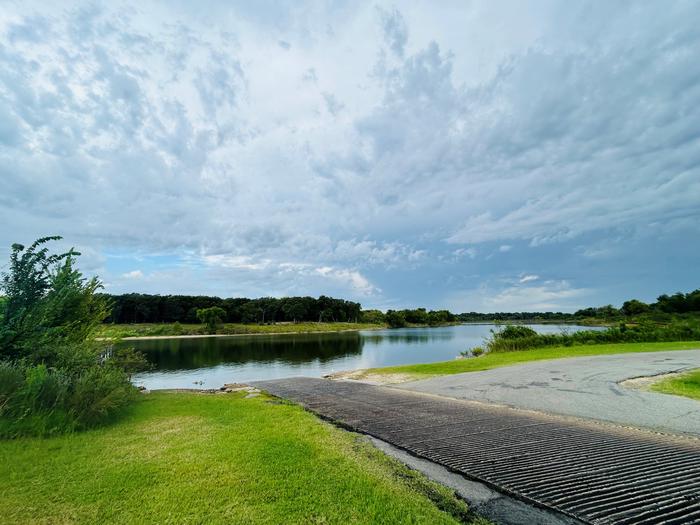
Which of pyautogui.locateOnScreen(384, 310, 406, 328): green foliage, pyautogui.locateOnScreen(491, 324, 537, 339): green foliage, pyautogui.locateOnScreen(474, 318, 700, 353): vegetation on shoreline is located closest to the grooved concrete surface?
pyautogui.locateOnScreen(474, 318, 700, 353): vegetation on shoreline

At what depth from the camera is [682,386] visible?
995 centimetres

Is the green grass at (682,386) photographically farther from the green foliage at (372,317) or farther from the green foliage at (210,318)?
the green foliage at (372,317)

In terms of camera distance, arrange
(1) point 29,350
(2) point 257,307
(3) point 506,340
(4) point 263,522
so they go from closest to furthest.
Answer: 1. (4) point 263,522
2. (1) point 29,350
3. (3) point 506,340
4. (2) point 257,307

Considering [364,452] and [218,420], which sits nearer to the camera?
[364,452]

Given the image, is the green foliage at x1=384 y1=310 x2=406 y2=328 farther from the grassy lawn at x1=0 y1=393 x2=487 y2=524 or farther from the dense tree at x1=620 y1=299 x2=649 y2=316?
the grassy lawn at x1=0 y1=393 x2=487 y2=524

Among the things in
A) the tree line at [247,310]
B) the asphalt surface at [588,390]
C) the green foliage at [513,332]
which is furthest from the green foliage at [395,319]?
the asphalt surface at [588,390]

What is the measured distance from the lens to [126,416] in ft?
26.5

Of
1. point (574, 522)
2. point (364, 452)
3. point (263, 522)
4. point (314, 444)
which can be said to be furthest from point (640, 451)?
point (263, 522)

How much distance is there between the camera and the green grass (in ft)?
30.3

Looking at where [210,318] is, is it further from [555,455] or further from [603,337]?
[555,455]

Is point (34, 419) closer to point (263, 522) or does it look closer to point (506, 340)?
point (263, 522)

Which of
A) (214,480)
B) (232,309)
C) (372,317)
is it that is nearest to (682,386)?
(214,480)

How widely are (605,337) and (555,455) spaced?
26803mm

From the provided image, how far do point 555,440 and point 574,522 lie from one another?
9.10 feet
